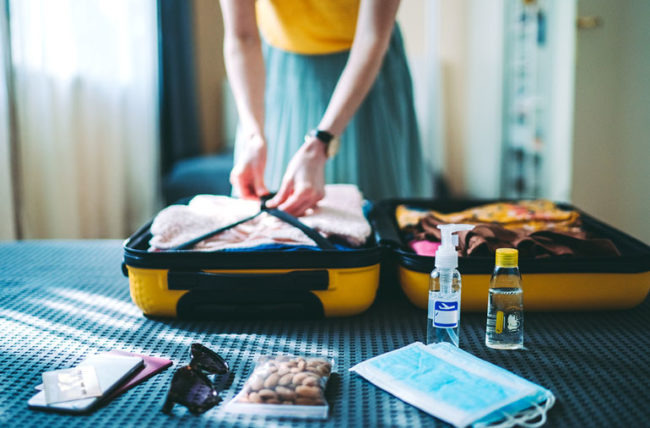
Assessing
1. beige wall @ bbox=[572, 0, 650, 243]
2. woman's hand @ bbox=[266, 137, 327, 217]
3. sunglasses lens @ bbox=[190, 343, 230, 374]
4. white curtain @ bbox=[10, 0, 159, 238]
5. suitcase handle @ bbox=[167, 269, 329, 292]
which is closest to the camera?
sunglasses lens @ bbox=[190, 343, 230, 374]

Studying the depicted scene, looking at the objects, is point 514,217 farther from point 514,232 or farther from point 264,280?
point 264,280

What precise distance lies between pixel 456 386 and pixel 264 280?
340 mm

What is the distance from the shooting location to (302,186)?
106 centimetres

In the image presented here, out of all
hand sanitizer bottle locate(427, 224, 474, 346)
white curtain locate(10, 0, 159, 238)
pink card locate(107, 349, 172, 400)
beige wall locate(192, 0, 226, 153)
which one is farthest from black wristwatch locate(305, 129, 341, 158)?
beige wall locate(192, 0, 226, 153)

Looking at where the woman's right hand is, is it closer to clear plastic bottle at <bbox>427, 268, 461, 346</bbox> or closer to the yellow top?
the yellow top

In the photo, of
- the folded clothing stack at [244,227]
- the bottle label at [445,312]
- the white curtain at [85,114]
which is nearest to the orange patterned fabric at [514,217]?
the folded clothing stack at [244,227]

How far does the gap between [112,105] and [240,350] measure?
106 inches

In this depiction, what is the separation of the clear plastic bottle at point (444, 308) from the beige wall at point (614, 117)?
0.95 meters

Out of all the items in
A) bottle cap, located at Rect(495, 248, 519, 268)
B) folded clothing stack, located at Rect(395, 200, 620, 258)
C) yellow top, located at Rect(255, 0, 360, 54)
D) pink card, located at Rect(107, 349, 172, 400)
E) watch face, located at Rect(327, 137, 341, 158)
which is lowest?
pink card, located at Rect(107, 349, 172, 400)

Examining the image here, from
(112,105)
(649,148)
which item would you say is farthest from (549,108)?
(112,105)

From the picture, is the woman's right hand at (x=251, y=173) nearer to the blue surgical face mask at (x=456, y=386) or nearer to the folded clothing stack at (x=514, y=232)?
the folded clothing stack at (x=514, y=232)

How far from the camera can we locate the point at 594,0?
214cm

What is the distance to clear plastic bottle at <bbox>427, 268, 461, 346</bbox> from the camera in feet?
2.48

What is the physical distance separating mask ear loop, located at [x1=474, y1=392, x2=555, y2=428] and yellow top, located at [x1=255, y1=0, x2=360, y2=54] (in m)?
1.01
